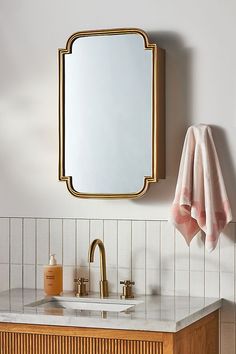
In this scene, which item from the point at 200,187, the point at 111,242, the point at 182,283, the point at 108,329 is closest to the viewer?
the point at 108,329

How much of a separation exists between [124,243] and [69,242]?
0.81ft

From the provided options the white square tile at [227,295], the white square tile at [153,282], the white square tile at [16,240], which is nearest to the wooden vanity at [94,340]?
the white square tile at [227,295]

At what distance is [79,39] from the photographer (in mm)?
3301

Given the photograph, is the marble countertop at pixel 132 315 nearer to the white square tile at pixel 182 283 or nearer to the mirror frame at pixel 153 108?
the white square tile at pixel 182 283

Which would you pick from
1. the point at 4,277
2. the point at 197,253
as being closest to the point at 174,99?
the point at 197,253

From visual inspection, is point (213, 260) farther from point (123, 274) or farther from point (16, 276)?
point (16, 276)

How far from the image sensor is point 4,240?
354 centimetres

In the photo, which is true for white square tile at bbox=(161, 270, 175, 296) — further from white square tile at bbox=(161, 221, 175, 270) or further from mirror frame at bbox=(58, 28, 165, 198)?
mirror frame at bbox=(58, 28, 165, 198)

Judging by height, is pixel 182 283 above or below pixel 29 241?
below

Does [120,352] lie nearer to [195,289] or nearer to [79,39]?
[195,289]

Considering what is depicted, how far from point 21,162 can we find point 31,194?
0.47 feet

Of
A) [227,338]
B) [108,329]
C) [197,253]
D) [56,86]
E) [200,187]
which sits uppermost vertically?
[56,86]

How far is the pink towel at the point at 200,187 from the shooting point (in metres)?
3.09

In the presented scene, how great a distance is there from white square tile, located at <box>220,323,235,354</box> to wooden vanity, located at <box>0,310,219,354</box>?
22cm
